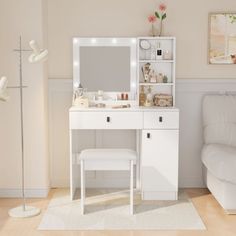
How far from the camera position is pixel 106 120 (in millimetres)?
4199

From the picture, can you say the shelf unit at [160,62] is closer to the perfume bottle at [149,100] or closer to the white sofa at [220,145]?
the perfume bottle at [149,100]

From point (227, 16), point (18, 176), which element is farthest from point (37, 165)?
point (227, 16)

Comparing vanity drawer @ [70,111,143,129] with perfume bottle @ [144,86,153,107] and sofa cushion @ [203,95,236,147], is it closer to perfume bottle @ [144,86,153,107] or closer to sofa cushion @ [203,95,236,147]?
perfume bottle @ [144,86,153,107]

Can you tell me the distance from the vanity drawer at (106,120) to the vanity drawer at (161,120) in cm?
6

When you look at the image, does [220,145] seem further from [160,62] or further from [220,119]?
[160,62]

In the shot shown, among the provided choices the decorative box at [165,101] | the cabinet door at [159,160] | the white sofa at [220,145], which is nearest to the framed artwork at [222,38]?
the white sofa at [220,145]

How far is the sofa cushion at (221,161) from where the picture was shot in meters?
3.78

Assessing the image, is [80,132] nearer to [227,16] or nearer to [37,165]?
[37,165]

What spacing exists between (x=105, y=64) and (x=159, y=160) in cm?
109

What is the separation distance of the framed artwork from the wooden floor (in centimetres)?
138

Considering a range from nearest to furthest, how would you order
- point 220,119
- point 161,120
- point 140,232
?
point 140,232 → point 161,120 → point 220,119

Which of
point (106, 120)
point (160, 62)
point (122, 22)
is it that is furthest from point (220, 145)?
point (122, 22)

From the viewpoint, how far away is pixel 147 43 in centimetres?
453

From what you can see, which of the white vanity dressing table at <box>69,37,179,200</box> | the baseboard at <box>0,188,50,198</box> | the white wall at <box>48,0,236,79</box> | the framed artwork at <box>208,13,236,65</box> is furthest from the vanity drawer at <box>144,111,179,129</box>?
the baseboard at <box>0,188,50,198</box>
